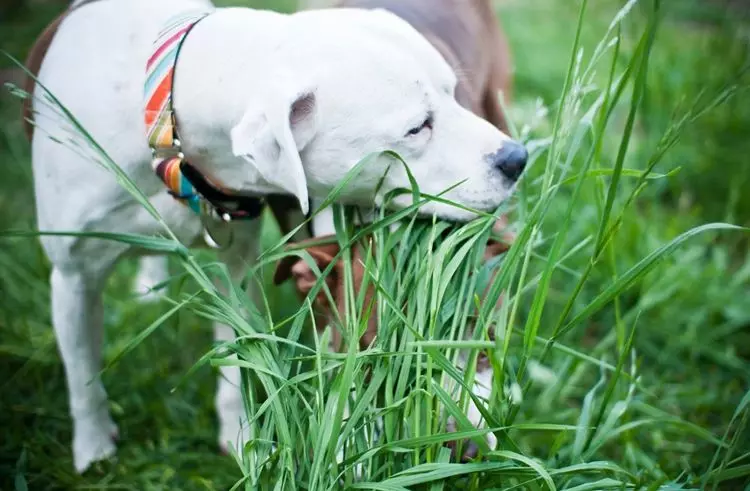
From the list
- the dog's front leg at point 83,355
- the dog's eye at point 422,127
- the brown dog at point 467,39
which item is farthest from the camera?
the brown dog at point 467,39

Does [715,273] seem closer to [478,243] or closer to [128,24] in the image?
[478,243]

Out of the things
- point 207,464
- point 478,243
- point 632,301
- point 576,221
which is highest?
point 478,243

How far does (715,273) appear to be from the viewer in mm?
2602

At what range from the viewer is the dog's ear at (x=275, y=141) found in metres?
1.35

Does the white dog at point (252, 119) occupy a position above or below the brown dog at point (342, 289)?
above

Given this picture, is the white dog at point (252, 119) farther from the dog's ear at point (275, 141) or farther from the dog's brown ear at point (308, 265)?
the dog's brown ear at point (308, 265)

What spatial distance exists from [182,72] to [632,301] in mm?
1666

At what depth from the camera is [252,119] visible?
4.53 feet

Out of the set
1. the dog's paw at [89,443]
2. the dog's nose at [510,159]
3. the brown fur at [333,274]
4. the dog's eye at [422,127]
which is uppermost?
the dog's eye at [422,127]

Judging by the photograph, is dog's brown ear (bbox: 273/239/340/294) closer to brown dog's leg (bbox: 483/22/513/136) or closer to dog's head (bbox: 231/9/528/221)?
dog's head (bbox: 231/9/528/221)

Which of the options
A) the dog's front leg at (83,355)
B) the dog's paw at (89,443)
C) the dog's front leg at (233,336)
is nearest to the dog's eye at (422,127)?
the dog's front leg at (233,336)

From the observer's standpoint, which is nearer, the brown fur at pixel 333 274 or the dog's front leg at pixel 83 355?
→ the brown fur at pixel 333 274

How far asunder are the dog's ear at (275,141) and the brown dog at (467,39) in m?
0.64

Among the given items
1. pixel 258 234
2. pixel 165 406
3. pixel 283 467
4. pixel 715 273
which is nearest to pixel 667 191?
pixel 715 273
